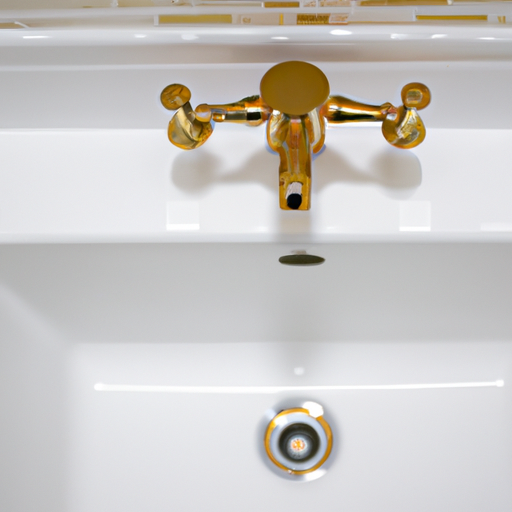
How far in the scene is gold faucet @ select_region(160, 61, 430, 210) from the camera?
0.37m

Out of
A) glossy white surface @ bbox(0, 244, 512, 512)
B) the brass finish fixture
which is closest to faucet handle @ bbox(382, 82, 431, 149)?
glossy white surface @ bbox(0, 244, 512, 512)

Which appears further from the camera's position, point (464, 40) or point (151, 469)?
point (151, 469)

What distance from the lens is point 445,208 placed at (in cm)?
45

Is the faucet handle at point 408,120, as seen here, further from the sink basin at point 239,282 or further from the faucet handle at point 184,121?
the faucet handle at point 184,121

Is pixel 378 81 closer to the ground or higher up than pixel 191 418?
higher up

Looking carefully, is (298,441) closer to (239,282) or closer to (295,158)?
(239,282)

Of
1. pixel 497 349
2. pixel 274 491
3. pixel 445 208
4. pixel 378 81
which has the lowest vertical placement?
pixel 274 491

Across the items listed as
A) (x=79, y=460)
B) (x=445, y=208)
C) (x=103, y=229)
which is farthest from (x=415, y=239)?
(x=79, y=460)

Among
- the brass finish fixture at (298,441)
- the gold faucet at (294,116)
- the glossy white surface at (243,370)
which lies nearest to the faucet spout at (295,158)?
the gold faucet at (294,116)

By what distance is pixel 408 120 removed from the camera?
0.42 meters

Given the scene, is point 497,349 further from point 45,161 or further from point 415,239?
point 45,161

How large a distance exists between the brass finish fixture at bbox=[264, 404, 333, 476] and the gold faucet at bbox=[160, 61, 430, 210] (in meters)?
0.29

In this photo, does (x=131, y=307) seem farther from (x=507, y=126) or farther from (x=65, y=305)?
(x=507, y=126)

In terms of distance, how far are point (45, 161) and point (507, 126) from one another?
0.48 metres
